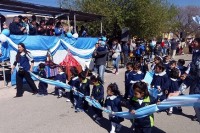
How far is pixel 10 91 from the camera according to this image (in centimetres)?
1060

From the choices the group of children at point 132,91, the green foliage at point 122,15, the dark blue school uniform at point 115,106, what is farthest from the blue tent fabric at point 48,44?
the green foliage at point 122,15

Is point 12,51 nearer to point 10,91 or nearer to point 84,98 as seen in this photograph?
point 10,91

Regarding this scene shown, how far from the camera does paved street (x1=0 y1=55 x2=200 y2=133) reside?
6.38 meters

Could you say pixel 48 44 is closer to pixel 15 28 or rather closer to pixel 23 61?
pixel 15 28

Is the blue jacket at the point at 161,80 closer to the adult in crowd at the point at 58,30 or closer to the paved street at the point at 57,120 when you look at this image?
the paved street at the point at 57,120

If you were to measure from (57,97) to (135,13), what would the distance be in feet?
59.9

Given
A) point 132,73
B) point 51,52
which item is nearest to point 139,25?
point 51,52

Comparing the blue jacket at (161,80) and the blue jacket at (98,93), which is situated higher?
the blue jacket at (161,80)

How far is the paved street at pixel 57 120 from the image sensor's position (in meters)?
6.38

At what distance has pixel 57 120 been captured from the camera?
7.09 metres

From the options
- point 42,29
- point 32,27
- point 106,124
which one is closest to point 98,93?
point 106,124

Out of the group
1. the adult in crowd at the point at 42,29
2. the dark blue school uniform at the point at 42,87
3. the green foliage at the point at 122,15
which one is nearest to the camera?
the dark blue school uniform at the point at 42,87

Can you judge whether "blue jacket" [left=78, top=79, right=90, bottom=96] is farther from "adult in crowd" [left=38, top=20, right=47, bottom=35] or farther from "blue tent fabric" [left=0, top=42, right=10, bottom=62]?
"adult in crowd" [left=38, top=20, right=47, bottom=35]

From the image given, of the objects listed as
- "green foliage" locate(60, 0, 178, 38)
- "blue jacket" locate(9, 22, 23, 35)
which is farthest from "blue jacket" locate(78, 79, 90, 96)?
"green foliage" locate(60, 0, 178, 38)
